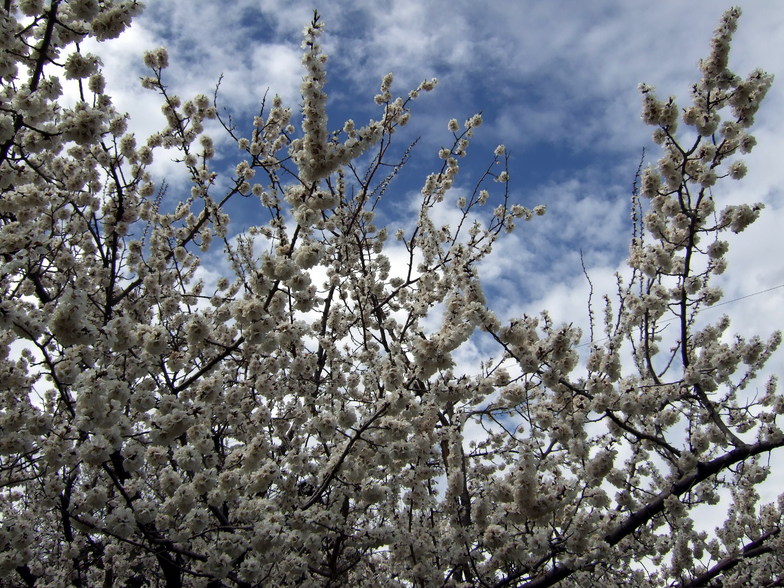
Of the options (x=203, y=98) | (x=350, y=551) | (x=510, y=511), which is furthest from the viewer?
(x=203, y=98)

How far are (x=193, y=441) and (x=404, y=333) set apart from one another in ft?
12.6

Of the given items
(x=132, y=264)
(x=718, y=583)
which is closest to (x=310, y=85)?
(x=132, y=264)

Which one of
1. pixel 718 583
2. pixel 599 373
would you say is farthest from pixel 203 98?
pixel 718 583

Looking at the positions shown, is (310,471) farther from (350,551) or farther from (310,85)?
(310,85)

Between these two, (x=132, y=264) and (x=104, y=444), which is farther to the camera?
(x=132, y=264)

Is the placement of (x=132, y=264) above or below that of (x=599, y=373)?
above

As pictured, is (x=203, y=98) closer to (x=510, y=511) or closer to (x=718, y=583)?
(x=510, y=511)

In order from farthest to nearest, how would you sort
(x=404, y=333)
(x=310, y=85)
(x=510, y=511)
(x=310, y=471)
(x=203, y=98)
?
1. (x=404, y=333)
2. (x=203, y=98)
3. (x=310, y=471)
4. (x=510, y=511)
5. (x=310, y=85)

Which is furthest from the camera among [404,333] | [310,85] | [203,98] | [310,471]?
[404,333]

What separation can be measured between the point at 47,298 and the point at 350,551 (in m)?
4.28

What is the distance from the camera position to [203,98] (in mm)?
6742

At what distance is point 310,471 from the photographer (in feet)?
17.3

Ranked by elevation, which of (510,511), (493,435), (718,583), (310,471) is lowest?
(718,583)

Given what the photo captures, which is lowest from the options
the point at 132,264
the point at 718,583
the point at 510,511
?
the point at 718,583
